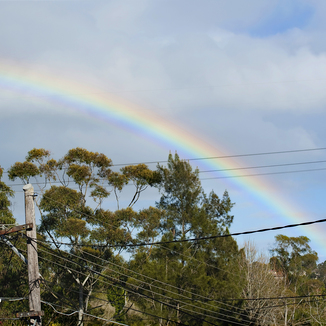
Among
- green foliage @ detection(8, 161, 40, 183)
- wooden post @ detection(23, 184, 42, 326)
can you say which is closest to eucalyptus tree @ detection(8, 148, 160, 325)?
green foliage @ detection(8, 161, 40, 183)

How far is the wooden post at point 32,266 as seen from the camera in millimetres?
10844

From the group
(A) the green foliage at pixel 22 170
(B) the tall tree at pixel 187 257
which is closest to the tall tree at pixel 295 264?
(B) the tall tree at pixel 187 257

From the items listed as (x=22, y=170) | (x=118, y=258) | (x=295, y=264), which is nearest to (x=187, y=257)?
(x=118, y=258)

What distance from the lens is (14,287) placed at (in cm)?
3067

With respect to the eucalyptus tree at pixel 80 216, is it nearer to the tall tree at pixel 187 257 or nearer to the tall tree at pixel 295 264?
the tall tree at pixel 187 257

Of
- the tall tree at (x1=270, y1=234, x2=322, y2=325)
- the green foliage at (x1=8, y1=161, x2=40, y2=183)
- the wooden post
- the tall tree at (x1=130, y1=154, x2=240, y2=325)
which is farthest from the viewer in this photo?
the tall tree at (x1=270, y1=234, x2=322, y2=325)

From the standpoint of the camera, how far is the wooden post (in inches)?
427

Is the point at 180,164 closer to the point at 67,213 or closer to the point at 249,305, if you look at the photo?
the point at 67,213

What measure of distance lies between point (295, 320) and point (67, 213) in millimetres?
19068

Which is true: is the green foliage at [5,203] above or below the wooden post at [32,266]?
above

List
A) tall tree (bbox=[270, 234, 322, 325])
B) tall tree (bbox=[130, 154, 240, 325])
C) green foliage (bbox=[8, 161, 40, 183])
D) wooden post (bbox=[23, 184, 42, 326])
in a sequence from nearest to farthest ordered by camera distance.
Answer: wooden post (bbox=[23, 184, 42, 326]), tall tree (bbox=[130, 154, 240, 325]), green foliage (bbox=[8, 161, 40, 183]), tall tree (bbox=[270, 234, 322, 325])

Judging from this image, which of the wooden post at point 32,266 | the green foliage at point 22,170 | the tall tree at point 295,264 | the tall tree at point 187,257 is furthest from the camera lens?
the tall tree at point 295,264

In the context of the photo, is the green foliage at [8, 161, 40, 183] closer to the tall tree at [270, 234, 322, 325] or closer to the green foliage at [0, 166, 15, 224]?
the green foliage at [0, 166, 15, 224]

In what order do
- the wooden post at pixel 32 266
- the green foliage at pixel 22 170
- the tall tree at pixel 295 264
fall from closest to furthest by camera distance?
1. the wooden post at pixel 32 266
2. the green foliage at pixel 22 170
3. the tall tree at pixel 295 264
